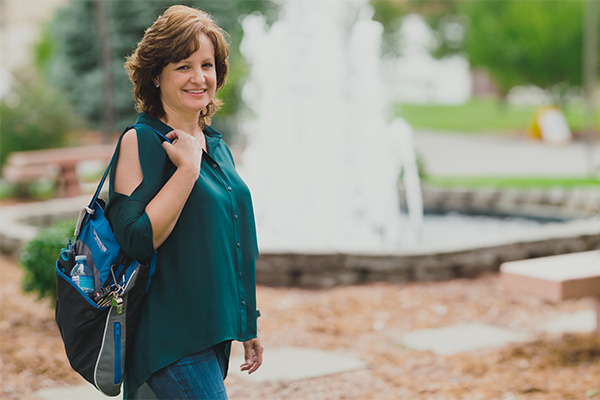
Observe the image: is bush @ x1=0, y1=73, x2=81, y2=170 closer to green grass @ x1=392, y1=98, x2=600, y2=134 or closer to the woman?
the woman

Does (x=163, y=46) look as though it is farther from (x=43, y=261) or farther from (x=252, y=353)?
(x=43, y=261)

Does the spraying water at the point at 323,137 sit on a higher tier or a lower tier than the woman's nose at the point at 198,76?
lower

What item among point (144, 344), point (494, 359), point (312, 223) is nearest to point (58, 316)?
point (144, 344)

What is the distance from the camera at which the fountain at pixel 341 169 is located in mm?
7266

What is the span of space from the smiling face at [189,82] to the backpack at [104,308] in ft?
0.95

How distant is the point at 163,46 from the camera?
2055 mm

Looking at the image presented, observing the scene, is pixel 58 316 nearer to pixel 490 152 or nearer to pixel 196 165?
pixel 196 165

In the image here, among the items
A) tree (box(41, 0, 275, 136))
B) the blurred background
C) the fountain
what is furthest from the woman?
tree (box(41, 0, 275, 136))

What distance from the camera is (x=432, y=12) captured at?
46.1 meters

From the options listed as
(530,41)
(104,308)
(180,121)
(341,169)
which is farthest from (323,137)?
(530,41)

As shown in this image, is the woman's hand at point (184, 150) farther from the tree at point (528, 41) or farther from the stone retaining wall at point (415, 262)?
the tree at point (528, 41)

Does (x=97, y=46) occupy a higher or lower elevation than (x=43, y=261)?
higher

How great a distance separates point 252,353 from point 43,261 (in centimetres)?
332

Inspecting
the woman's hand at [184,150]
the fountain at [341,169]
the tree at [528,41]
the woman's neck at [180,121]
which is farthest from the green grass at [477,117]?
the woman's hand at [184,150]
